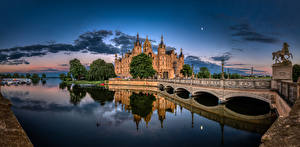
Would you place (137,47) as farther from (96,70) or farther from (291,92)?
(291,92)

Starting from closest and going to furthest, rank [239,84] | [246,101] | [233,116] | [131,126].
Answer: [131,126], [233,116], [239,84], [246,101]

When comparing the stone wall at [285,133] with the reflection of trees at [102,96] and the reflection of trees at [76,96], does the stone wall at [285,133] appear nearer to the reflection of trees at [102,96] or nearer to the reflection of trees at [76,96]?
the reflection of trees at [102,96]

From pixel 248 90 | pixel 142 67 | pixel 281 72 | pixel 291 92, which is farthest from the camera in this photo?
pixel 142 67

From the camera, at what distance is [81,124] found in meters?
17.8

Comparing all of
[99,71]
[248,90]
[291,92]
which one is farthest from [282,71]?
[99,71]

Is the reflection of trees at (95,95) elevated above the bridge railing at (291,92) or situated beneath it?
situated beneath

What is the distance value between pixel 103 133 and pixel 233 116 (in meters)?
16.2

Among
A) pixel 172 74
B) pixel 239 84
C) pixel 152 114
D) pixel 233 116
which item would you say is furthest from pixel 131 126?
pixel 172 74

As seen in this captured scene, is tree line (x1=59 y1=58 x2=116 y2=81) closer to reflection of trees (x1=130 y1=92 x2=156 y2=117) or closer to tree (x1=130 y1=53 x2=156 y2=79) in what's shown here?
tree (x1=130 y1=53 x2=156 y2=79)

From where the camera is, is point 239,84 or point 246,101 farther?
point 246,101

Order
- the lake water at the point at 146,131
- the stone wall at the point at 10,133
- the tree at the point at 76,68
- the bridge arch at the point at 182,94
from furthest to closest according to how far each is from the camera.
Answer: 1. the tree at the point at 76,68
2. the bridge arch at the point at 182,94
3. the lake water at the point at 146,131
4. the stone wall at the point at 10,133

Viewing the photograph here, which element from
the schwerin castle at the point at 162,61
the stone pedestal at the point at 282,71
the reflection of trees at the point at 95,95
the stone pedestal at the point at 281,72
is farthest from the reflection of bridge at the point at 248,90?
the schwerin castle at the point at 162,61

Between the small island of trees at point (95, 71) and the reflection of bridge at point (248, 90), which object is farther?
the small island of trees at point (95, 71)

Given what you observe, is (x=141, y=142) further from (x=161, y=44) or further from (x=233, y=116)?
(x=161, y=44)
